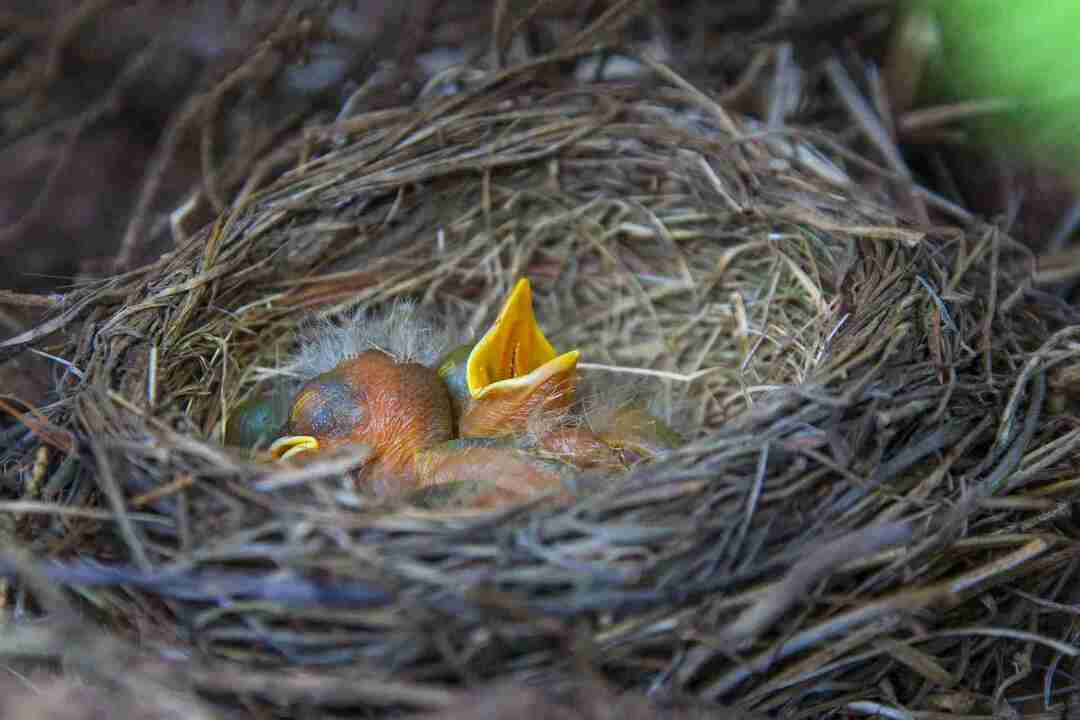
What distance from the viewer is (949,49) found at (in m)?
1.93

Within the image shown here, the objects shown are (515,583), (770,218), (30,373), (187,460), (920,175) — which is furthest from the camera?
(920,175)

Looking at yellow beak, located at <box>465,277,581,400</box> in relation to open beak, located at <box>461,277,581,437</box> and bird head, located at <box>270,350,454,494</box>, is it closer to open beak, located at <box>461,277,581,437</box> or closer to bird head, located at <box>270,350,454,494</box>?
open beak, located at <box>461,277,581,437</box>

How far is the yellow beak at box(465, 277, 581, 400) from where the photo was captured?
160 cm

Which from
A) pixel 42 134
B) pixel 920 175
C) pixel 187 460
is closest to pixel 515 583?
pixel 187 460

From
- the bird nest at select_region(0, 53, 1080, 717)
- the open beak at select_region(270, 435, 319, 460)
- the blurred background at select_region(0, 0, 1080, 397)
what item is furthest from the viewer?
the blurred background at select_region(0, 0, 1080, 397)

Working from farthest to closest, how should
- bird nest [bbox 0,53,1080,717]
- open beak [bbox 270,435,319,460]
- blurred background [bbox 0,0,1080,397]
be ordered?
blurred background [bbox 0,0,1080,397] → open beak [bbox 270,435,319,460] → bird nest [bbox 0,53,1080,717]

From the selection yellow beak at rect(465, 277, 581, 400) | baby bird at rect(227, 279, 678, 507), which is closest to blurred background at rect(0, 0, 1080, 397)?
baby bird at rect(227, 279, 678, 507)

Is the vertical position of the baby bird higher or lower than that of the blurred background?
lower

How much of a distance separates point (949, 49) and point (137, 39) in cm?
179

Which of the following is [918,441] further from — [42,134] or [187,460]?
[42,134]

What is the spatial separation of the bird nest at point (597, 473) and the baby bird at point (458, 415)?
0.11 meters

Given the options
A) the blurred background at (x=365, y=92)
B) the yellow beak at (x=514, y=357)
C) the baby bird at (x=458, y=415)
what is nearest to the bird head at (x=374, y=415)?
the baby bird at (x=458, y=415)

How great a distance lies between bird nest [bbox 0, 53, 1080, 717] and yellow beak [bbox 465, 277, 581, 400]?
0.19 m

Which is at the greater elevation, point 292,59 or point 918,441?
point 292,59
